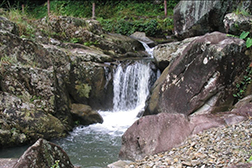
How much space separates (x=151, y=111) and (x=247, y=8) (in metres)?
5.49

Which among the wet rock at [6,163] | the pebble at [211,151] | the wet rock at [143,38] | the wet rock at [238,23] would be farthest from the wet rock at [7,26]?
the wet rock at [238,23]

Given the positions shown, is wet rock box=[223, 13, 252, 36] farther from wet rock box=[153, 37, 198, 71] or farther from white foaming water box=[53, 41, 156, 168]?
white foaming water box=[53, 41, 156, 168]

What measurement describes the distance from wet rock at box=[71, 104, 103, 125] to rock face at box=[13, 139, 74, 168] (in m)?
5.22

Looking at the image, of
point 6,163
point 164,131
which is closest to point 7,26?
point 6,163

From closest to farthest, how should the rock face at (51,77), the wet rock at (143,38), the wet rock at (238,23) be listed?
the rock face at (51,77)
the wet rock at (238,23)
the wet rock at (143,38)

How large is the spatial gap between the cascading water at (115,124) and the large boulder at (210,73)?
2.36m

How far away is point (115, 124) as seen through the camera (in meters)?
9.18

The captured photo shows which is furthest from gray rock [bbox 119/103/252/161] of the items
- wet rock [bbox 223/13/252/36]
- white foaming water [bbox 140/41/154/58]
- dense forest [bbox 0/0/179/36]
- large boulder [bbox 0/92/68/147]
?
dense forest [bbox 0/0/179/36]

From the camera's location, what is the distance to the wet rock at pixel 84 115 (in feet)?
29.6

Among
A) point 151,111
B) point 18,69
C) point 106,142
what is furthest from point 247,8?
point 18,69

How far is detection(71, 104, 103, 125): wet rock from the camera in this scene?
29.6ft

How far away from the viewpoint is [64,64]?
9820 millimetres

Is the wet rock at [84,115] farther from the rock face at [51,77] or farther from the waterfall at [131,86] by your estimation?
the waterfall at [131,86]

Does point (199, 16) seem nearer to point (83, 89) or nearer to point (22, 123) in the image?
point (83, 89)
